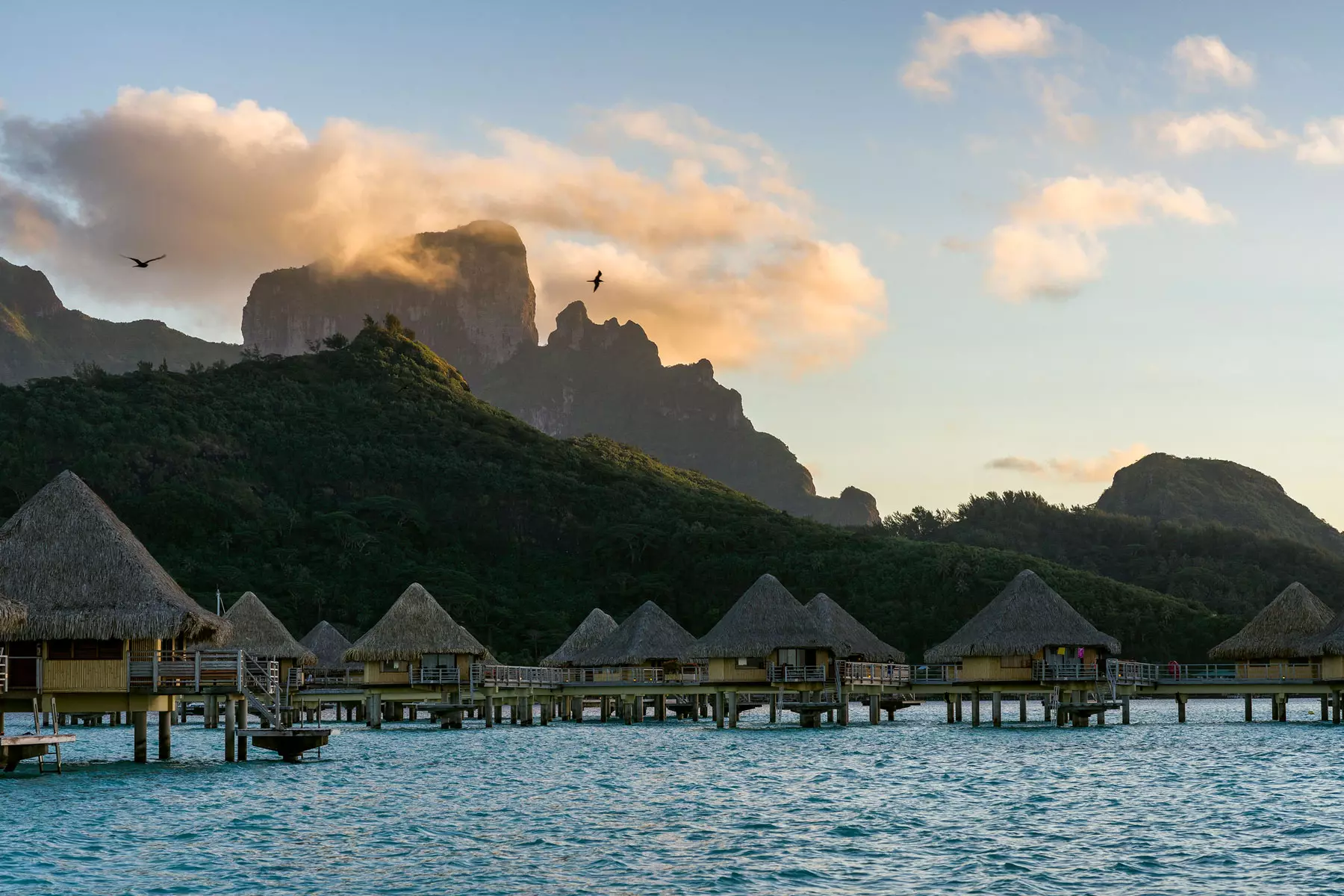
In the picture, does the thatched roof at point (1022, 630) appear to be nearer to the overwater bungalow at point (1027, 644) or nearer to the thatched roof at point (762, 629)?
the overwater bungalow at point (1027, 644)

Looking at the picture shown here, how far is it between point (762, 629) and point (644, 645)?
1157 cm

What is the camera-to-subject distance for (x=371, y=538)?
4803 inches

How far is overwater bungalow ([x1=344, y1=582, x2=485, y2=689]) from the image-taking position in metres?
64.7

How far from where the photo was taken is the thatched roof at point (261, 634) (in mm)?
68312

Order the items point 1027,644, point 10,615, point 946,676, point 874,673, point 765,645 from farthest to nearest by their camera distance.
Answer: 1. point 946,676
2. point 874,673
3. point 765,645
4. point 1027,644
5. point 10,615

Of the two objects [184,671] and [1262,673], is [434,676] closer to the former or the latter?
[184,671]

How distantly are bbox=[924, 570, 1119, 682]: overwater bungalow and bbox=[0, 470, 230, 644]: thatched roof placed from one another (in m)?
32.1

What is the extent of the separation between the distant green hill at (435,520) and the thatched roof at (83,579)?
6187 cm

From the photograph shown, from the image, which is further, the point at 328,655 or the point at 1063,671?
the point at 328,655

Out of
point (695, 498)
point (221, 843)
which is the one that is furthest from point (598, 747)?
point (695, 498)

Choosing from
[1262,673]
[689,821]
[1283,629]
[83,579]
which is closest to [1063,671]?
[1262,673]

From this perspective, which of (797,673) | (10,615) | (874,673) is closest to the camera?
(10,615)

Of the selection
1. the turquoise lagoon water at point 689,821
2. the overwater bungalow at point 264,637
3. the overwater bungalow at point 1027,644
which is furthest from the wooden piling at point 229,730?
the overwater bungalow at point 1027,644

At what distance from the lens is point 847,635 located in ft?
235
